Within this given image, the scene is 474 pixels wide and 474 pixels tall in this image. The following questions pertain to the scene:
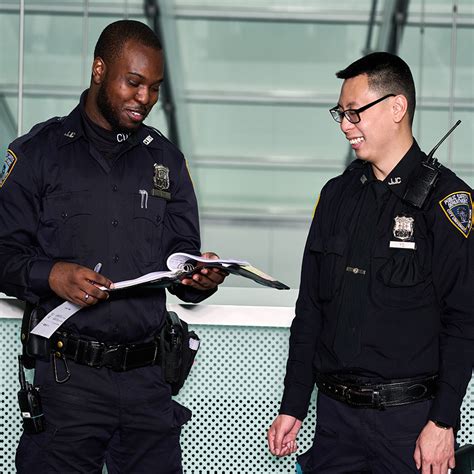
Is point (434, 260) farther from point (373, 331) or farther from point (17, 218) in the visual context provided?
point (17, 218)

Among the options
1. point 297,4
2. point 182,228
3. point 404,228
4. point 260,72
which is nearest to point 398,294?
point 404,228

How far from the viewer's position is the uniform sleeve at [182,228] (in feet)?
8.53

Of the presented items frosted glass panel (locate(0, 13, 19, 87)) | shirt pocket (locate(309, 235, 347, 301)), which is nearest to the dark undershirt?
shirt pocket (locate(309, 235, 347, 301))

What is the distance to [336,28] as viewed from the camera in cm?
897

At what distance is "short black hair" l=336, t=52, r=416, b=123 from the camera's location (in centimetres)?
232

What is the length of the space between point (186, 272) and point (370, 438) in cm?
59

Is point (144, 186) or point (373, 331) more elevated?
point (144, 186)

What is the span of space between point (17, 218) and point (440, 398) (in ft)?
3.62

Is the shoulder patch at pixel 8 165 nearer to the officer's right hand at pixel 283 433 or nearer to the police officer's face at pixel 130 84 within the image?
the police officer's face at pixel 130 84

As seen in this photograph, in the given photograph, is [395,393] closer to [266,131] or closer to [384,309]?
[384,309]

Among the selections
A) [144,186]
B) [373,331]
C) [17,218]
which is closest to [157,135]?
[144,186]

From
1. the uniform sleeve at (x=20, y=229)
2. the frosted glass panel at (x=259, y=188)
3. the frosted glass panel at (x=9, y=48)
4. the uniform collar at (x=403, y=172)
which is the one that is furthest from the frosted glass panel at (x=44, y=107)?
the uniform collar at (x=403, y=172)

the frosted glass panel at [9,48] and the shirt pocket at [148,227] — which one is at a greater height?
the frosted glass panel at [9,48]

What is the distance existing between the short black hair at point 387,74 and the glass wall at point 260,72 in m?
5.85
